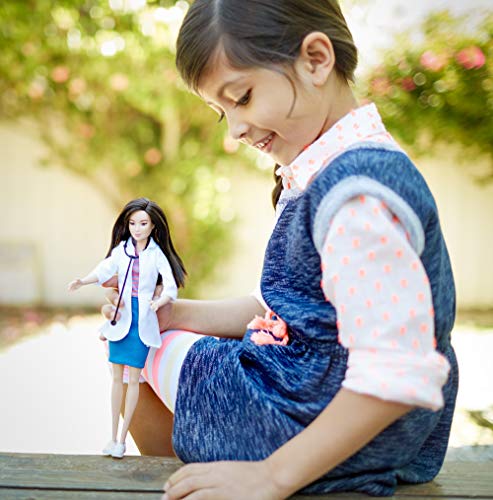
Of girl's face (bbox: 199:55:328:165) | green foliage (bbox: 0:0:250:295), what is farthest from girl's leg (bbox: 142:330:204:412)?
green foliage (bbox: 0:0:250:295)

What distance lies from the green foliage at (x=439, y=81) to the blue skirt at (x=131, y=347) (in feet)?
17.2

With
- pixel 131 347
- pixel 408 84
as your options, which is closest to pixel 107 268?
pixel 131 347

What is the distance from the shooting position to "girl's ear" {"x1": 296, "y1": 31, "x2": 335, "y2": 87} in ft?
4.37

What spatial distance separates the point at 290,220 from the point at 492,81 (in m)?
5.20

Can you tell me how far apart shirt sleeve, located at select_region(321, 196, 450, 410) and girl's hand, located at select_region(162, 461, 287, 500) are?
0.77 feet

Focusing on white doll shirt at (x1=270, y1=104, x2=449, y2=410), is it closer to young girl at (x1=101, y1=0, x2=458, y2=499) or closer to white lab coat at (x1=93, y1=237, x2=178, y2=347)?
young girl at (x1=101, y1=0, x2=458, y2=499)

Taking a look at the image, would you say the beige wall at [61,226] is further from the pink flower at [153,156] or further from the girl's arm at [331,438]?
the girl's arm at [331,438]

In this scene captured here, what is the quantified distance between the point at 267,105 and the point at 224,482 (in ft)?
2.24

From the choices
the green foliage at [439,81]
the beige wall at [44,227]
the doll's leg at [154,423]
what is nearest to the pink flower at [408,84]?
the green foliage at [439,81]

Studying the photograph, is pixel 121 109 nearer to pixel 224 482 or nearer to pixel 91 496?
pixel 91 496

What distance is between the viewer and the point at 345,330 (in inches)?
43.5

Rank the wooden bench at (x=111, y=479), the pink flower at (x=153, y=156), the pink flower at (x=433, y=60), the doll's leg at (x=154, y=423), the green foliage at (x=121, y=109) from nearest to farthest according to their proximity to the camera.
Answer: the wooden bench at (x=111, y=479) < the doll's leg at (x=154, y=423) < the pink flower at (x=433, y=60) < the green foliage at (x=121, y=109) < the pink flower at (x=153, y=156)

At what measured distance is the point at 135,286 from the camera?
1473 millimetres

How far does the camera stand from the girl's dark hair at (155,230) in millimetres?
1502
